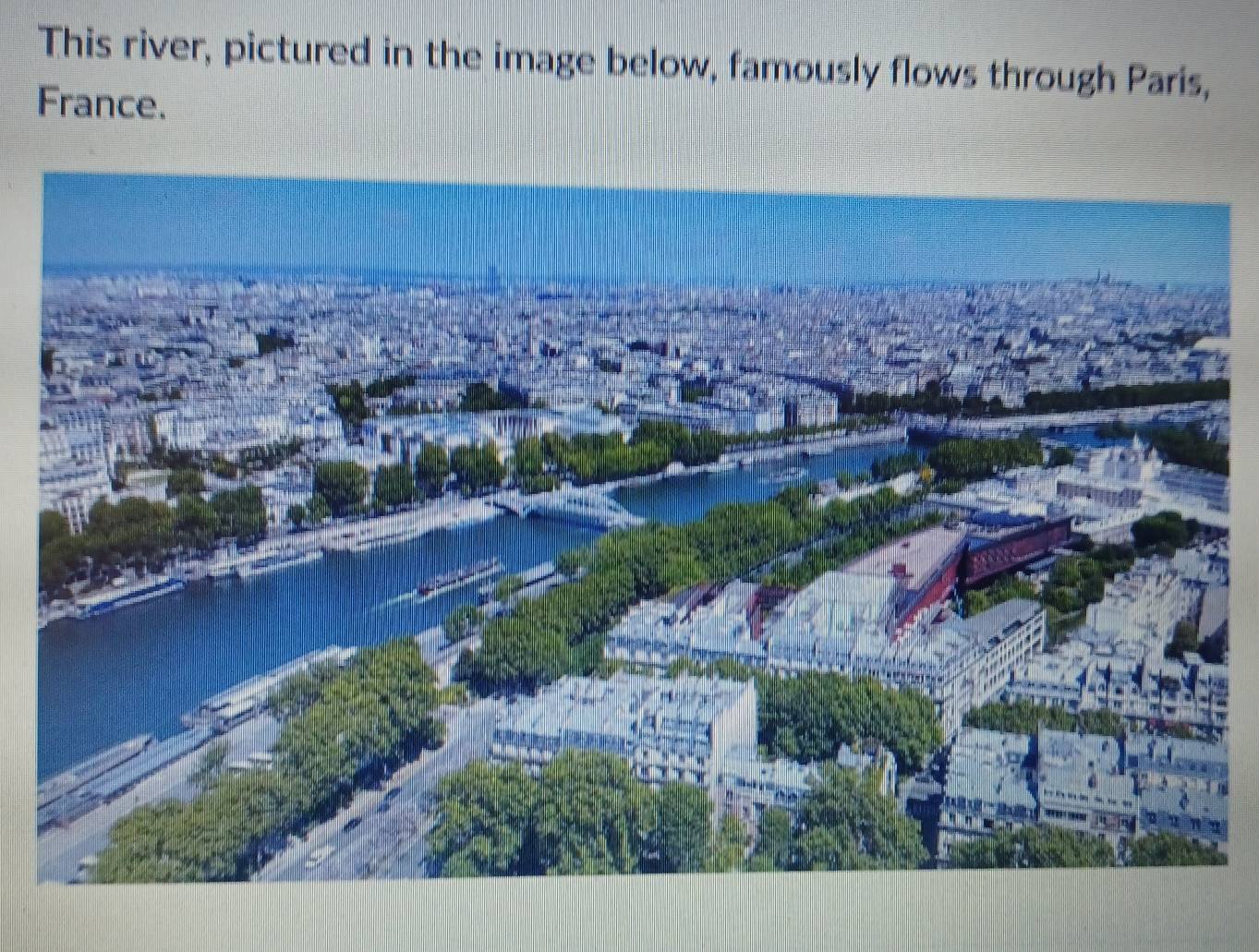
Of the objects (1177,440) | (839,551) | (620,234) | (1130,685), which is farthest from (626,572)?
(1177,440)

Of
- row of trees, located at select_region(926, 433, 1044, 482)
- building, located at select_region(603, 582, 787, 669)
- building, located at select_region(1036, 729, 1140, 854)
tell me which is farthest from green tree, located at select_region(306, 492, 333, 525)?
building, located at select_region(1036, 729, 1140, 854)

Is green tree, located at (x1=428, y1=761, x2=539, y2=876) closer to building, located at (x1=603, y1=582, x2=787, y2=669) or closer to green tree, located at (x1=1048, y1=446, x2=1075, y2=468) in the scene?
building, located at (x1=603, y1=582, x2=787, y2=669)

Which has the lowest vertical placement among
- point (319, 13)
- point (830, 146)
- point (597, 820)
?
point (597, 820)

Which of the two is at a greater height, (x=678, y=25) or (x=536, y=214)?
(x=678, y=25)

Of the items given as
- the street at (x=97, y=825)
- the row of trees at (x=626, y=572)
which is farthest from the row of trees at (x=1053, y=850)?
the street at (x=97, y=825)

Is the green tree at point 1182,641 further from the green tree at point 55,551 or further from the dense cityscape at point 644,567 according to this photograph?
the green tree at point 55,551

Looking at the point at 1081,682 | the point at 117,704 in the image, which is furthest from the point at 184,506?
the point at 1081,682

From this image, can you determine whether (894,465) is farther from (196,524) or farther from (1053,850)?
(196,524)

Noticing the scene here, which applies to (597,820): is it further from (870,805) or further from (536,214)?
(536,214)
